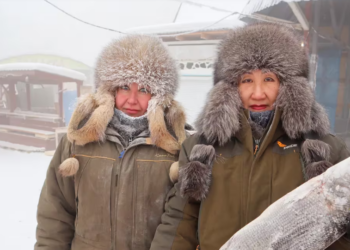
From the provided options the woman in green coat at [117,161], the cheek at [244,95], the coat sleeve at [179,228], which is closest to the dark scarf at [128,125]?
the woman in green coat at [117,161]

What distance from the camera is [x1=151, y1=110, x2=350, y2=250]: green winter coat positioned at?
0.91 meters

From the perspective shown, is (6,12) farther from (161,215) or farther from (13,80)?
(161,215)

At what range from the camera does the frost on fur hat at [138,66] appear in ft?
4.12

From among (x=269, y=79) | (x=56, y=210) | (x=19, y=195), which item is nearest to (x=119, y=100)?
(x=56, y=210)

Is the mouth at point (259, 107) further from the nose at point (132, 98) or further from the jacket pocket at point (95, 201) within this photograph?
the jacket pocket at point (95, 201)

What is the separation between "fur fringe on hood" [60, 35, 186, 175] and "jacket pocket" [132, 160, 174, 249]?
0.13 metres

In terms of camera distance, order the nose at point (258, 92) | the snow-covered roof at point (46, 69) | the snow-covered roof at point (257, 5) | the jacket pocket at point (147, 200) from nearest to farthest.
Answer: the nose at point (258, 92) < the jacket pocket at point (147, 200) < the snow-covered roof at point (257, 5) < the snow-covered roof at point (46, 69)

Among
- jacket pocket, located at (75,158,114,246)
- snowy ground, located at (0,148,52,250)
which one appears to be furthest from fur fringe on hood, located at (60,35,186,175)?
snowy ground, located at (0,148,52,250)

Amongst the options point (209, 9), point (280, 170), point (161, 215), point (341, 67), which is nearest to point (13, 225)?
point (161, 215)

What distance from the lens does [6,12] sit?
9.89 feet

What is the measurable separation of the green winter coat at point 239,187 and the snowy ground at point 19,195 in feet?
6.46

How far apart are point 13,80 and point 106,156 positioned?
2704 millimetres

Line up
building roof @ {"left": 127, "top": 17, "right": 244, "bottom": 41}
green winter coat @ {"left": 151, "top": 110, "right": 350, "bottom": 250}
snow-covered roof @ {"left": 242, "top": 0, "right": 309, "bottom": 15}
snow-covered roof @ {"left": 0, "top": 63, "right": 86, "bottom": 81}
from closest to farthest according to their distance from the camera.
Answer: green winter coat @ {"left": 151, "top": 110, "right": 350, "bottom": 250} → snow-covered roof @ {"left": 242, "top": 0, "right": 309, "bottom": 15} → snow-covered roof @ {"left": 0, "top": 63, "right": 86, "bottom": 81} → building roof @ {"left": 127, "top": 17, "right": 244, "bottom": 41}

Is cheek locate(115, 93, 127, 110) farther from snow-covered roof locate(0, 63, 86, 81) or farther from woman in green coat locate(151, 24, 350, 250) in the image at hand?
snow-covered roof locate(0, 63, 86, 81)
